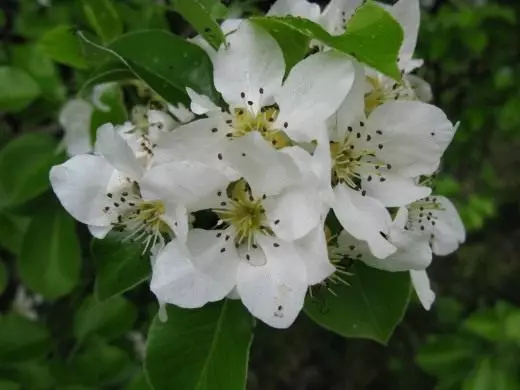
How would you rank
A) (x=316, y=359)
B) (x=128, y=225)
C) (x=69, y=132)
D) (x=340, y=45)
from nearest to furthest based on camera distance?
(x=340, y=45)
(x=128, y=225)
(x=69, y=132)
(x=316, y=359)

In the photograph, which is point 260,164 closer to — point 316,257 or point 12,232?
point 316,257

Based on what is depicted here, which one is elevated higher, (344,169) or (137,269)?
(344,169)

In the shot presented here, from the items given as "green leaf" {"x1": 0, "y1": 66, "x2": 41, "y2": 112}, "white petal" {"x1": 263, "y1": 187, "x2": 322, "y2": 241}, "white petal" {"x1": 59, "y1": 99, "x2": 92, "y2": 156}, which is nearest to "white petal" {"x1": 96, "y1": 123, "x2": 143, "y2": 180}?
"white petal" {"x1": 263, "y1": 187, "x2": 322, "y2": 241}

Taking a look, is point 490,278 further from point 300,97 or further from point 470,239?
point 300,97

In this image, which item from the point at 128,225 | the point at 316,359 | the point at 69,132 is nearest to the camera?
the point at 128,225

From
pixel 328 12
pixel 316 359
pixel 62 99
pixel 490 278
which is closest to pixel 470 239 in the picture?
pixel 490 278

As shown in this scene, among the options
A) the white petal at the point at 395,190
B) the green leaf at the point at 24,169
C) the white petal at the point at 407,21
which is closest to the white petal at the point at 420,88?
the white petal at the point at 407,21

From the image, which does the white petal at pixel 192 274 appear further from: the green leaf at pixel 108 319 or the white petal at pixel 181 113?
the green leaf at pixel 108 319

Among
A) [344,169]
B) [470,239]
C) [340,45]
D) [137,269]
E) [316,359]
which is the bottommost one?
[316,359]
